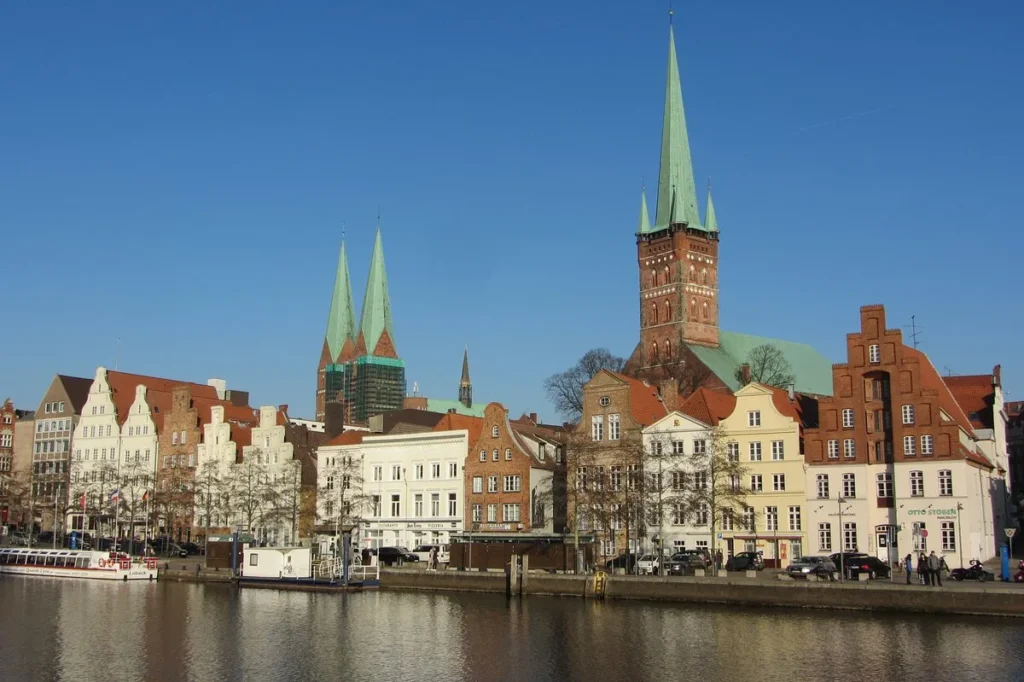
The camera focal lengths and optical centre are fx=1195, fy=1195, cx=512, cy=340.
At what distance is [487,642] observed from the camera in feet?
169

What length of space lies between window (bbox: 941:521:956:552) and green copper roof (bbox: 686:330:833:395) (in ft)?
255

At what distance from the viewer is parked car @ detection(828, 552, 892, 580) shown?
67.8 metres

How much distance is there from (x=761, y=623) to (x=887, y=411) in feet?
94.9

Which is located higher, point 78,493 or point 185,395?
point 185,395

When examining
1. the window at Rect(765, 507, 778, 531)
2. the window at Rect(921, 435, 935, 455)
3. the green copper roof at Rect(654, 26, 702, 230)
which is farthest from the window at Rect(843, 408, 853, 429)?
the green copper roof at Rect(654, 26, 702, 230)

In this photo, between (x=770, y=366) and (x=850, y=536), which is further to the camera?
(x=770, y=366)

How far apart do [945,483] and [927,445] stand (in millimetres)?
2653

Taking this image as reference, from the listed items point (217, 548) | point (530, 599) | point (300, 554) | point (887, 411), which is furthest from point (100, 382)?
point (887, 411)

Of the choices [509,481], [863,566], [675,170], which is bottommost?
[863,566]

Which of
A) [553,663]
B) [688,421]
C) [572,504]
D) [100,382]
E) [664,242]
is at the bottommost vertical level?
[553,663]

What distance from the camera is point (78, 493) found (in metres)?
118

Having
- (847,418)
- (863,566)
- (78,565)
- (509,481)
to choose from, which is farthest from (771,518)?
(78,565)

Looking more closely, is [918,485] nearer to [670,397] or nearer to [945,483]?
[945,483]

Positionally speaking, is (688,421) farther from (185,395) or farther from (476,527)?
(185,395)
